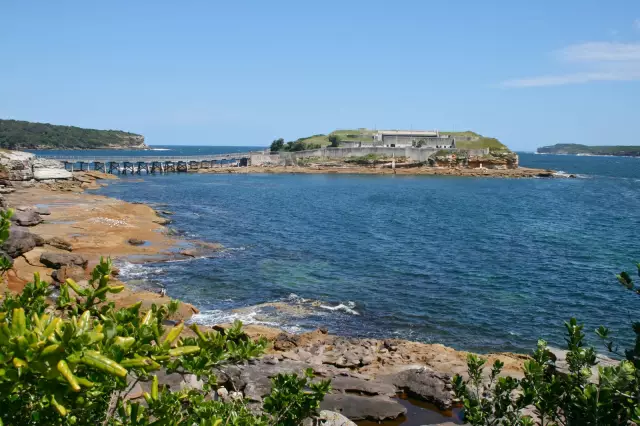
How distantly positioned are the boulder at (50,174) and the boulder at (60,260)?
46785 mm

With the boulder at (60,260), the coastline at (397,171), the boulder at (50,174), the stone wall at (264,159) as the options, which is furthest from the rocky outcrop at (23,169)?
the stone wall at (264,159)

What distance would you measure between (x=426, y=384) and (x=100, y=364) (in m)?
13.7

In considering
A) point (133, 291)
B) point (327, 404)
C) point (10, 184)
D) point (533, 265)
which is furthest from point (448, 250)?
point (10, 184)

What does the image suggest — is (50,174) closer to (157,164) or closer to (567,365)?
(157,164)

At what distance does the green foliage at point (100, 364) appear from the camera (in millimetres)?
2924

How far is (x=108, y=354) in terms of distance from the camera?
3.16m

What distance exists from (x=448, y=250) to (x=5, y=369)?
35.2 m

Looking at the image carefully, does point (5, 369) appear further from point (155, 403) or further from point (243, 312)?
point (243, 312)

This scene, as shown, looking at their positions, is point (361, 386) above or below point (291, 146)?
below

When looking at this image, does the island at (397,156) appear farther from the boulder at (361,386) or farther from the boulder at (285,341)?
the boulder at (361,386)

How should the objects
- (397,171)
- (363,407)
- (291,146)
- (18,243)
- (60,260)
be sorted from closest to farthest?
(363,407), (60,260), (18,243), (397,171), (291,146)

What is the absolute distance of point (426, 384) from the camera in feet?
50.0

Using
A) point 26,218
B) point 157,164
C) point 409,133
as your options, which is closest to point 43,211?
point 26,218

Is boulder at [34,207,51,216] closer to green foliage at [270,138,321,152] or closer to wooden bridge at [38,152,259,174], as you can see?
wooden bridge at [38,152,259,174]
